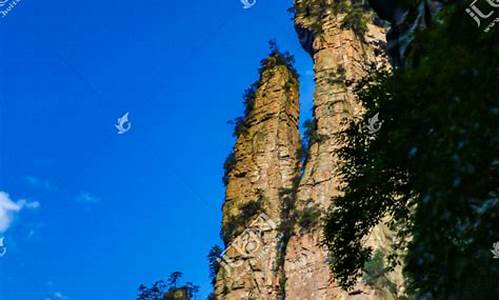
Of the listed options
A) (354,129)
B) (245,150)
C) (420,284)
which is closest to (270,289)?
(245,150)

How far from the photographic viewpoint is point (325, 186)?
159ft

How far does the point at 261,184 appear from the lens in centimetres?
5650

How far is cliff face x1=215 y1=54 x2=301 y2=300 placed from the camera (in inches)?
1982

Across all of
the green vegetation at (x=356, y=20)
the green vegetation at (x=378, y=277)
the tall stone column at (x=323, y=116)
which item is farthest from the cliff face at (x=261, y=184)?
the green vegetation at (x=378, y=277)

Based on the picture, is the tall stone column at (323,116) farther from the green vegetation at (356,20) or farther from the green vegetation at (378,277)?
the green vegetation at (378,277)

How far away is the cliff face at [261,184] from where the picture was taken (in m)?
50.3

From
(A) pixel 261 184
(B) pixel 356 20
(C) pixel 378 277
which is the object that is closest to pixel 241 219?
(A) pixel 261 184

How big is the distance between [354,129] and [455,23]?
21.5 ft

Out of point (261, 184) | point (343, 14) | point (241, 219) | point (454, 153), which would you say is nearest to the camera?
point (454, 153)

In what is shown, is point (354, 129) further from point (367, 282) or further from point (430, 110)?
point (367, 282)

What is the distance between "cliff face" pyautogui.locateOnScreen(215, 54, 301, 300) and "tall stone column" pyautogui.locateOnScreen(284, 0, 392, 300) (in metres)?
3.80

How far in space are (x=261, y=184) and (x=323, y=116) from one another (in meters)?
9.33

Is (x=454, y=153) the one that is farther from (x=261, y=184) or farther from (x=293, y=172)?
(x=293, y=172)

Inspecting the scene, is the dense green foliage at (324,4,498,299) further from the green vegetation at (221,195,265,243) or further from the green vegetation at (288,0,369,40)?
the green vegetation at (288,0,369,40)
